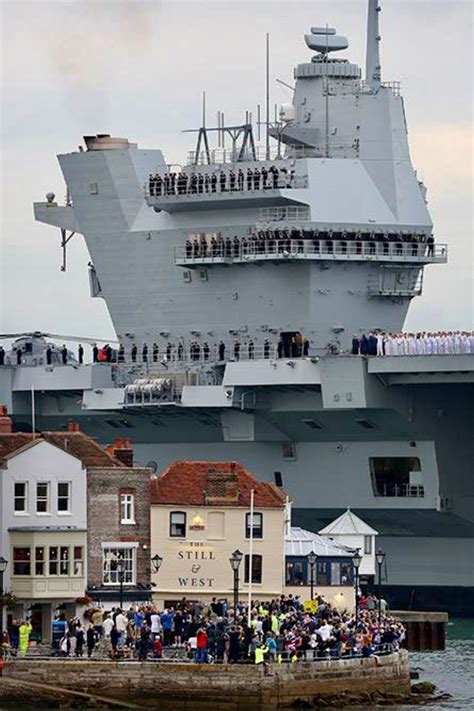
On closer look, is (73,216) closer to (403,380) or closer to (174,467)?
(403,380)

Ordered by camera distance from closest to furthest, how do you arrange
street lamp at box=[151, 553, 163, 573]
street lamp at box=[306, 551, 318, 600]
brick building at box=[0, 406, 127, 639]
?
brick building at box=[0, 406, 127, 639], street lamp at box=[151, 553, 163, 573], street lamp at box=[306, 551, 318, 600]

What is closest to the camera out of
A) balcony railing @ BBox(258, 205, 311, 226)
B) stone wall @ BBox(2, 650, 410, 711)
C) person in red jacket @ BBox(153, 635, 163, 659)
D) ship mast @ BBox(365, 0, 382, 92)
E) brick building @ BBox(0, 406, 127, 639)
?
stone wall @ BBox(2, 650, 410, 711)

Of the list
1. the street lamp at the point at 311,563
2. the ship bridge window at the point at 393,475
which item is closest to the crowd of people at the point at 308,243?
the ship bridge window at the point at 393,475

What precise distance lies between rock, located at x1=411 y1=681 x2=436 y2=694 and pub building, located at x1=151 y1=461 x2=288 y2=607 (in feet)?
14.2

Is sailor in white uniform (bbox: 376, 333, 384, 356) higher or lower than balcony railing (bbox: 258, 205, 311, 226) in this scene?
lower

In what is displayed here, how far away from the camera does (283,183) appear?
91.0m

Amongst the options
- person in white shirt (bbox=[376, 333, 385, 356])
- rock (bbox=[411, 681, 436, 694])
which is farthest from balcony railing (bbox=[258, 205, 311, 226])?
rock (bbox=[411, 681, 436, 694])

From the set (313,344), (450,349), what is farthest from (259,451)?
(450,349)

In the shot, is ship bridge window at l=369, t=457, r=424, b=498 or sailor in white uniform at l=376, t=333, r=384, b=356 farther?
ship bridge window at l=369, t=457, r=424, b=498

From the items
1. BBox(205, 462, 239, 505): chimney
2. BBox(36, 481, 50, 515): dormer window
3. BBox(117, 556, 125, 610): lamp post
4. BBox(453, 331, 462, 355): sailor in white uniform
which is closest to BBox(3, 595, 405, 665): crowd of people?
BBox(117, 556, 125, 610): lamp post

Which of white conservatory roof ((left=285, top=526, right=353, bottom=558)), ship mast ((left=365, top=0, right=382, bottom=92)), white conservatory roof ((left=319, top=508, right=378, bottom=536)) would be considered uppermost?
ship mast ((left=365, top=0, right=382, bottom=92))

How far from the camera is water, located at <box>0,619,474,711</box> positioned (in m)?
59.0

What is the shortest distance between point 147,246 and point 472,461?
14316 mm

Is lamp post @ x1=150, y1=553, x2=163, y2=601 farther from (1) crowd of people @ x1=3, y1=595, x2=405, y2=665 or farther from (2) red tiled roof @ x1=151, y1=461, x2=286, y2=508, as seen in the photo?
(2) red tiled roof @ x1=151, y1=461, x2=286, y2=508
